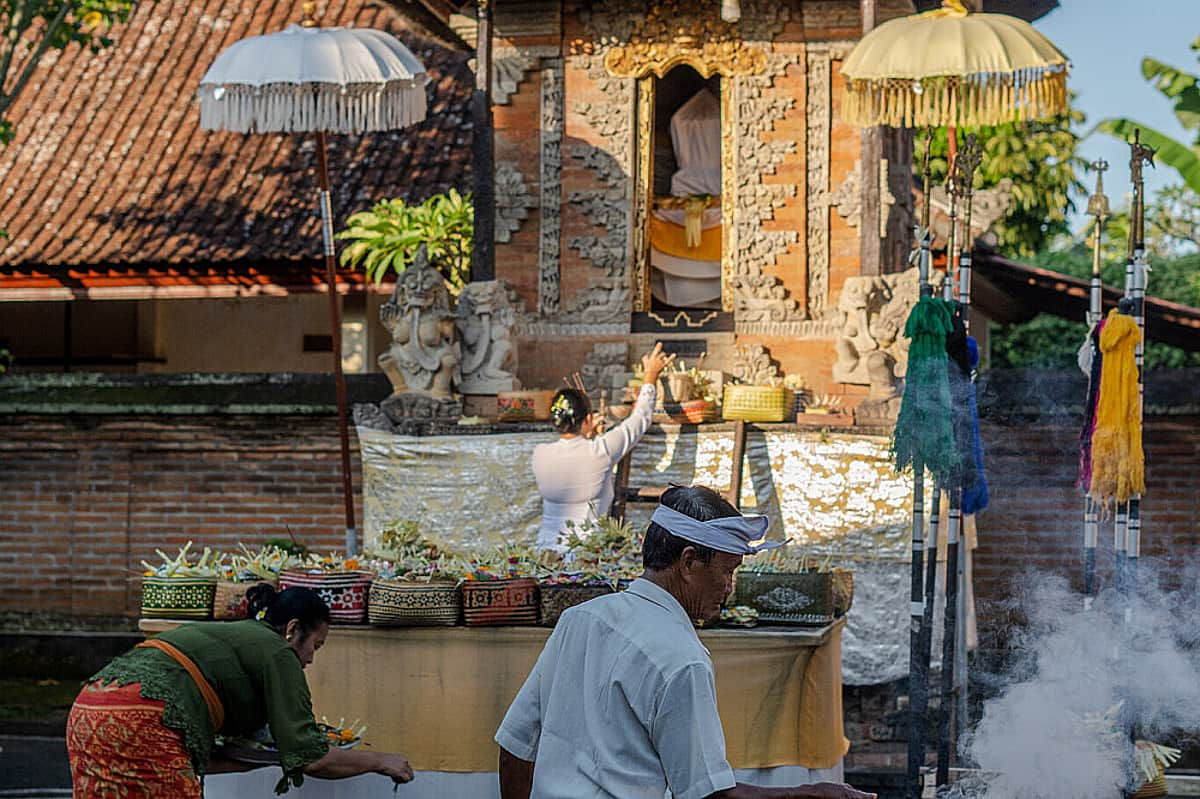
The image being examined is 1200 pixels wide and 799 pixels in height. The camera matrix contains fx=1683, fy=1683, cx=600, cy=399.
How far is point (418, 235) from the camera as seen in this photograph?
41.9 ft

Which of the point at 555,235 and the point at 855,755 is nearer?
the point at 855,755

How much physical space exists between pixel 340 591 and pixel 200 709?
6.01 feet

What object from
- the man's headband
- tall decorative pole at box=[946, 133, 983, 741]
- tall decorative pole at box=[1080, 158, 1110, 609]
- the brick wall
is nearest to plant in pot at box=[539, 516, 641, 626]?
tall decorative pole at box=[946, 133, 983, 741]

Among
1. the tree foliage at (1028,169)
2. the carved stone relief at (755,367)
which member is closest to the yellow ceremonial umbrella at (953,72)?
the carved stone relief at (755,367)

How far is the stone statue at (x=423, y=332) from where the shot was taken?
10680 millimetres

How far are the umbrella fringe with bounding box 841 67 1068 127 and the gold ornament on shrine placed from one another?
10.1 feet

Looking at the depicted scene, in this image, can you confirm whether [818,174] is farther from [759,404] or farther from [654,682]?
[654,682]

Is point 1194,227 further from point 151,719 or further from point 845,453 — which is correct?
point 151,719

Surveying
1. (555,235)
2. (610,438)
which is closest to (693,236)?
(555,235)

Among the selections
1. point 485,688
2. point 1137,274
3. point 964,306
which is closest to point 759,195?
point 964,306

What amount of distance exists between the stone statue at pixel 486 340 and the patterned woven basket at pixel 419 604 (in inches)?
161

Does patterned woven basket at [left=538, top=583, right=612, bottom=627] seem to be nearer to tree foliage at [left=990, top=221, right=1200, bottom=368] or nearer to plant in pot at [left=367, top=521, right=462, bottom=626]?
plant in pot at [left=367, top=521, right=462, bottom=626]

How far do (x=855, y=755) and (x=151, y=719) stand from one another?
5247mm

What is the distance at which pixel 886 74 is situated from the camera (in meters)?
7.88
